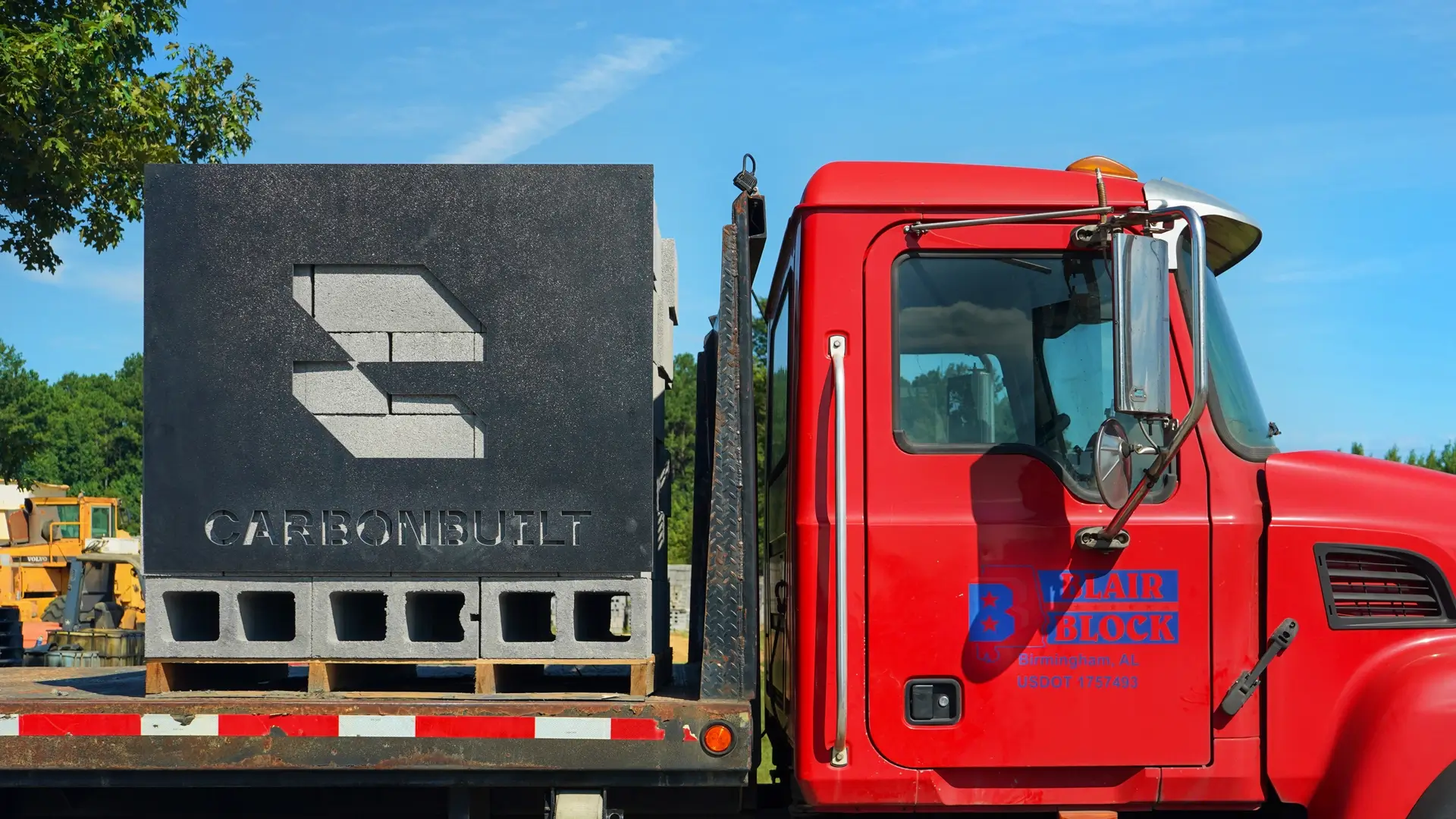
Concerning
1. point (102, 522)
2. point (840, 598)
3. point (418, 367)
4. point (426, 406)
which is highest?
point (418, 367)

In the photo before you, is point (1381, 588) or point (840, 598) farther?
point (1381, 588)

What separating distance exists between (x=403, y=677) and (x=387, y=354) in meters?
1.32

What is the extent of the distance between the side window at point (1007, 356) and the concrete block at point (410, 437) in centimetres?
136

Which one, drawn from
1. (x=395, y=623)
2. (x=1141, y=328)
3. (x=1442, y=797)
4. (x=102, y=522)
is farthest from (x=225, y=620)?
(x=102, y=522)

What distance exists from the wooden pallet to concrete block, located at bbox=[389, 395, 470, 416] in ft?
2.56

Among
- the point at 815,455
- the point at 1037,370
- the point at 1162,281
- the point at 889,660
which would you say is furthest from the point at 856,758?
the point at 1162,281

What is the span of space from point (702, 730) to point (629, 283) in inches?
54.9

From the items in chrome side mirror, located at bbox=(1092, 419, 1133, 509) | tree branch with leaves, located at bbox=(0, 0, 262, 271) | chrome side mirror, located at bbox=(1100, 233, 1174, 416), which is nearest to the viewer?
chrome side mirror, located at bbox=(1100, 233, 1174, 416)

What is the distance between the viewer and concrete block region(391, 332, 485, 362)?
3965 millimetres

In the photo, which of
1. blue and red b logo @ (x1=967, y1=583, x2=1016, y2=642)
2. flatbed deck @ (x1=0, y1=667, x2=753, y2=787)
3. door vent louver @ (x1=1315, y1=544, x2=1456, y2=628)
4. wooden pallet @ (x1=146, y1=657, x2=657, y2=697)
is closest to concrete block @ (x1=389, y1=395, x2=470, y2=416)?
wooden pallet @ (x1=146, y1=657, x2=657, y2=697)

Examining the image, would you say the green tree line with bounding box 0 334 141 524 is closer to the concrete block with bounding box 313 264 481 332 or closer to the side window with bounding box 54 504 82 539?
the side window with bounding box 54 504 82 539

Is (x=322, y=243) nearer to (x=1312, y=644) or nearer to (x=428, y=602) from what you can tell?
(x=428, y=602)

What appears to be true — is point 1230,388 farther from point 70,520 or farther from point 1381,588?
point 70,520

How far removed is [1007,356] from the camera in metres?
3.80
